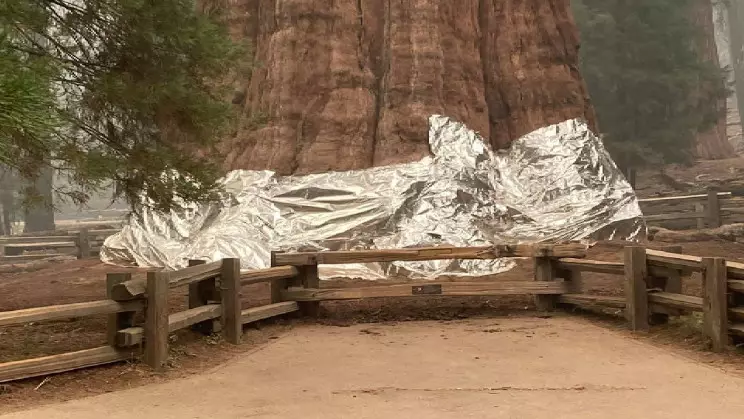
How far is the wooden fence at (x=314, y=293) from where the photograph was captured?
231 inches

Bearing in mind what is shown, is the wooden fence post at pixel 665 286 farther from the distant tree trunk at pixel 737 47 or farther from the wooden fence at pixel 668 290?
the distant tree trunk at pixel 737 47

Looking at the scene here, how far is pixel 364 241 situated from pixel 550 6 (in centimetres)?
741

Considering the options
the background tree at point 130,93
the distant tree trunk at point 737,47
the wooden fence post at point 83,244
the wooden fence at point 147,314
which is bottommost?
the wooden fence at point 147,314

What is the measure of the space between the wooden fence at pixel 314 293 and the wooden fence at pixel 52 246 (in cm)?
1160

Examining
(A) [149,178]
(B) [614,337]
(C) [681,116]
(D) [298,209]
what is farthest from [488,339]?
(C) [681,116]

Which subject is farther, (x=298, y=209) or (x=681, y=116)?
(x=681, y=116)

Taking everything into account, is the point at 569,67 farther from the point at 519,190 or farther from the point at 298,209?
the point at 298,209

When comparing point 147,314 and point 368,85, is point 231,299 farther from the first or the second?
point 368,85

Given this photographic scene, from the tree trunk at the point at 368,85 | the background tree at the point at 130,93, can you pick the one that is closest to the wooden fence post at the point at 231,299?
the background tree at the point at 130,93

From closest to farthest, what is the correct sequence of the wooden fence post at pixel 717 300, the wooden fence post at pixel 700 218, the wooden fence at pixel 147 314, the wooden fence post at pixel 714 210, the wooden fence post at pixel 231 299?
the wooden fence at pixel 147 314, the wooden fence post at pixel 717 300, the wooden fence post at pixel 231 299, the wooden fence post at pixel 714 210, the wooden fence post at pixel 700 218

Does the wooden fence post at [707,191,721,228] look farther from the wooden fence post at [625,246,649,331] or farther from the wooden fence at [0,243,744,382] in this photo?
the wooden fence post at [625,246,649,331]

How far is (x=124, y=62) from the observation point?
713 centimetres

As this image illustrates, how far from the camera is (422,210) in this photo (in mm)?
12188

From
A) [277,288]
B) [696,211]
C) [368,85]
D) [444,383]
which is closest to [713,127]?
[696,211]
